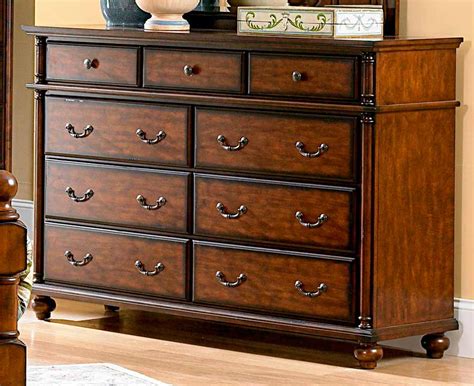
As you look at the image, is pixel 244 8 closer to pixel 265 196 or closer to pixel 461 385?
pixel 265 196

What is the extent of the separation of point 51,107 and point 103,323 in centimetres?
76

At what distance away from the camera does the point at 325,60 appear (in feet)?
13.3

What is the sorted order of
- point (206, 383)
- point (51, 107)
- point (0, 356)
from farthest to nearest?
point (51, 107) < point (206, 383) < point (0, 356)

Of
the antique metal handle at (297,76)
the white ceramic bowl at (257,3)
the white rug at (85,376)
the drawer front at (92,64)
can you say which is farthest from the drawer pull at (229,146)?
the white rug at (85,376)

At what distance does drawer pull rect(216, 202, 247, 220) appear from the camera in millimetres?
4234

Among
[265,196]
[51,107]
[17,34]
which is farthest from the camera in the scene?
[17,34]

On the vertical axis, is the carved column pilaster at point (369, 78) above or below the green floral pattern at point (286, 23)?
below

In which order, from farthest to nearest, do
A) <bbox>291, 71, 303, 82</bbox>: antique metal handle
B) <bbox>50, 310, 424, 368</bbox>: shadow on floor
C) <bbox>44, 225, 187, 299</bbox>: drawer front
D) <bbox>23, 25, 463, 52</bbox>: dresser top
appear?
1. <bbox>44, 225, 187, 299</bbox>: drawer front
2. <bbox>50, 310, 424, 368</bbox>: shadow on floor
3. <bbox>291, 71, 303, 82</bbox>: antique metal handle
4. <bbox>23, 25, 463, 52</bbox>: dresser top

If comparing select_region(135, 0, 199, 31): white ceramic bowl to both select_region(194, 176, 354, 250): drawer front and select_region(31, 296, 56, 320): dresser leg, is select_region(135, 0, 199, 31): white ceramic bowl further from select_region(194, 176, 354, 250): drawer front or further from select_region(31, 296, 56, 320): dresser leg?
select_region(31, 296, 56, 320): dresser leg

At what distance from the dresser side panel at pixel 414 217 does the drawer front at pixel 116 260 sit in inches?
27.2

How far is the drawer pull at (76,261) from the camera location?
4598mm

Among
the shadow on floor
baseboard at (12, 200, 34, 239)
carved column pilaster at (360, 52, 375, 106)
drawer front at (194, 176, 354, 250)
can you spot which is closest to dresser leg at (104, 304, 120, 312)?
the shadow on floor

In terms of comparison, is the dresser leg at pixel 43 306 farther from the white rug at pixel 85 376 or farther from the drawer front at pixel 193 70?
the drawer front at pixel 193 70

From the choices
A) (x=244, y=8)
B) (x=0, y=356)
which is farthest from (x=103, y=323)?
(x=0, y=356)
